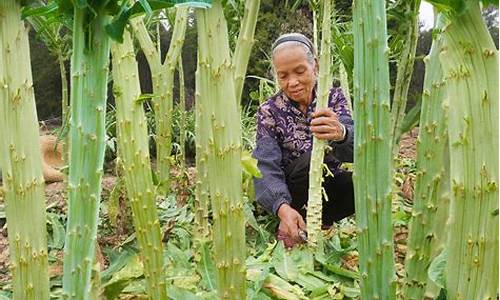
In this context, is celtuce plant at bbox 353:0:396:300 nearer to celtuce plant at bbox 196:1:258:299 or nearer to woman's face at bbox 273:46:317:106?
celtuce plant at bbox 196:1:258:299

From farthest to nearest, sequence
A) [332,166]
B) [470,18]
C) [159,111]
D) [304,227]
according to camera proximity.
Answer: [159,111]
[332,166]
[304,227]
[470,18]

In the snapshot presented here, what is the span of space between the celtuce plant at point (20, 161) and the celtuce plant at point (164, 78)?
3.83 feet

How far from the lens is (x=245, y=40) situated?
1.34 m

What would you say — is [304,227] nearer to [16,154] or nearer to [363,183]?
[363,183]

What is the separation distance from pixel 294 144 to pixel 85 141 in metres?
1.38

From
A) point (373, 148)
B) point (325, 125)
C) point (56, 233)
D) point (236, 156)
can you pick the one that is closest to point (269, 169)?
point (325, 125)

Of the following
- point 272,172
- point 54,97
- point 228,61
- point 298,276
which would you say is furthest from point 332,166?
point 54,97

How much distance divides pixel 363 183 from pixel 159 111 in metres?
1.69

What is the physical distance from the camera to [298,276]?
5.39 ft

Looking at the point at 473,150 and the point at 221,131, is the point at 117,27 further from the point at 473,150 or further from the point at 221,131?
the point at 473,150

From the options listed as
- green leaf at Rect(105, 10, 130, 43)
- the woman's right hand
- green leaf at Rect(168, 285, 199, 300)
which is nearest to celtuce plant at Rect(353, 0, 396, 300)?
green leaf at Rect(105, 10, 130, 43)

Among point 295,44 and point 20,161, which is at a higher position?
point 295,44

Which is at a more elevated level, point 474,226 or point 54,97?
point 54,97

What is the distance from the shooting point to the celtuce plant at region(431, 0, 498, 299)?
0.76 meters
